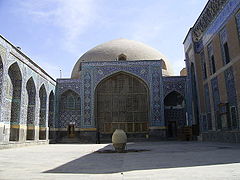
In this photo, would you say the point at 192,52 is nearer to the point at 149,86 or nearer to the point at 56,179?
the point at 149,86

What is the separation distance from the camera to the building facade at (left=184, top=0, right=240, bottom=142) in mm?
10961

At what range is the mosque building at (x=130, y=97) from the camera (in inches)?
500

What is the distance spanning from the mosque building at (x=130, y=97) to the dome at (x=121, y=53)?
129mm

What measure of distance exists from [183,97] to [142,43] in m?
8.29

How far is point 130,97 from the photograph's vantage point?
60.4 feet

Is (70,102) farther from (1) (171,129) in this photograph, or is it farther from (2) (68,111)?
(1) (171,129)

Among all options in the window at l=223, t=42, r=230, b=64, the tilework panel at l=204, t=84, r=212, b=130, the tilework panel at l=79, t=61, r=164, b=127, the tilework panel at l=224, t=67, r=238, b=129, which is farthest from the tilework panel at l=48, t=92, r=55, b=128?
the window at l=223, t=42, r=230, b=64

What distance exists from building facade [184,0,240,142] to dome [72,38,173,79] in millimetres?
5533

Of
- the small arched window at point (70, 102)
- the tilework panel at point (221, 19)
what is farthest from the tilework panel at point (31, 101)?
the tilework panel at point (221, 19)

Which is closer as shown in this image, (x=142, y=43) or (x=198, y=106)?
(x=198, y=106)

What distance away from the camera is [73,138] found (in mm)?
18328

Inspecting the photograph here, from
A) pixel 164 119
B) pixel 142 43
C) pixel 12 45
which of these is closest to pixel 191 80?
pixel 164 119

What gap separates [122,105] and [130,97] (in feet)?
2.73

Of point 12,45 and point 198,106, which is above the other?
point 12,45
